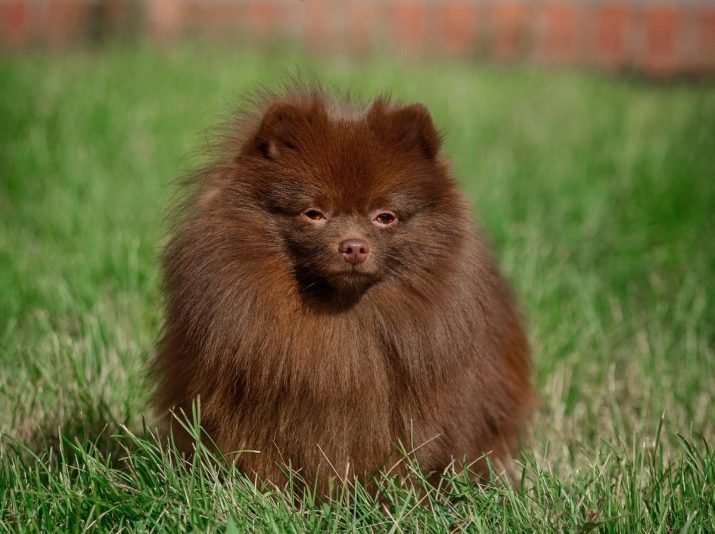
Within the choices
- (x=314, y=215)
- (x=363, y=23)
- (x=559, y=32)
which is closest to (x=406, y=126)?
(x=314, y=215)

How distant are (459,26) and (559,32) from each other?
1261mm

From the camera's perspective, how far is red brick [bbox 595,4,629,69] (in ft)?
40.0

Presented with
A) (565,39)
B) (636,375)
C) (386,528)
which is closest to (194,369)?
(386,528)

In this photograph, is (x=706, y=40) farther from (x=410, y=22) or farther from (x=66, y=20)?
(x=66, y=20)

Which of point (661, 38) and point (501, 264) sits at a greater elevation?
point (661, 38)

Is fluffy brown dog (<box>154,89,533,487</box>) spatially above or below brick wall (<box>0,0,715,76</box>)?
below

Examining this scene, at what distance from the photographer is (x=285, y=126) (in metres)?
3.27

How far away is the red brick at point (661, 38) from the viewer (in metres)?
12.2

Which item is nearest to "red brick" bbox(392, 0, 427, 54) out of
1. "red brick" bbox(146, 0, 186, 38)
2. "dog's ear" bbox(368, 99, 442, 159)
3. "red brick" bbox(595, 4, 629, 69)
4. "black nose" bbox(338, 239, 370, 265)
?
"red brick" bbox(595, 4, 629, 69)

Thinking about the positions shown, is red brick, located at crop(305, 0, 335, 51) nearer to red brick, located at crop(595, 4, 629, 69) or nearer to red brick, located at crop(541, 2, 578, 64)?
red brick, located at crop(541, 2, 578, 64)

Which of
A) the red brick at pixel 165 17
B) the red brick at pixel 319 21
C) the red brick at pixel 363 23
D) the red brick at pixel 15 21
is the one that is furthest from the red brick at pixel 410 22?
the red brick at pixel 15 21

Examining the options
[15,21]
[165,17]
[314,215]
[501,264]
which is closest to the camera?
[314,215]

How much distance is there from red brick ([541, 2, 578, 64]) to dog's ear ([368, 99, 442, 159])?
927cm

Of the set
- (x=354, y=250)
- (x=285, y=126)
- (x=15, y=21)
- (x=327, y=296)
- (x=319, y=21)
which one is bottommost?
(x=327, y=296)
